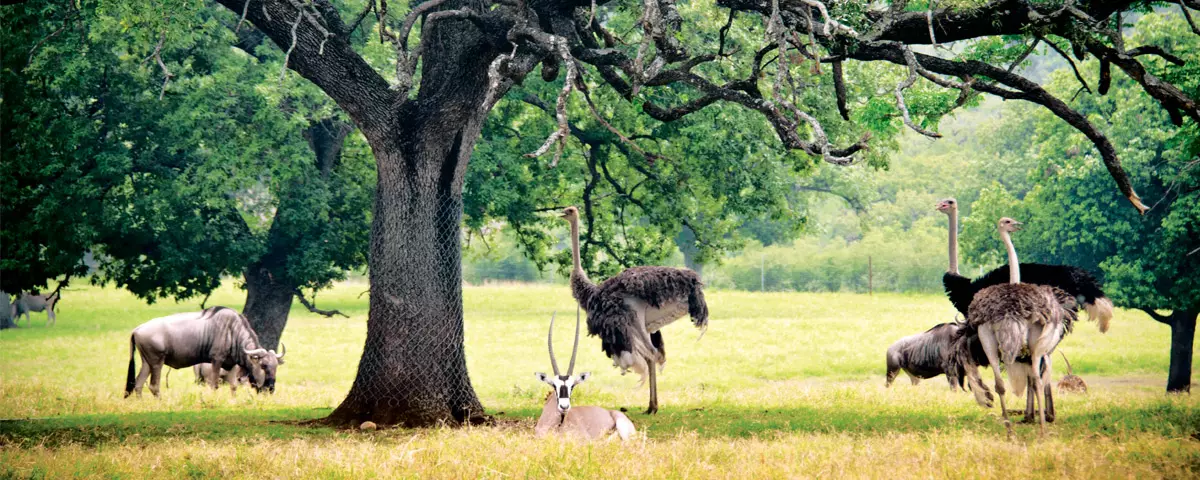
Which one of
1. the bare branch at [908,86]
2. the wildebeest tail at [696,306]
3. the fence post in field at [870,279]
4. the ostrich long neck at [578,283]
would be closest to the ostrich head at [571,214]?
the ostrich long neck at [578,283]

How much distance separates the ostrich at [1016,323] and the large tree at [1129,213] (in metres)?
4.31

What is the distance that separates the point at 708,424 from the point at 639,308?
2305 mm

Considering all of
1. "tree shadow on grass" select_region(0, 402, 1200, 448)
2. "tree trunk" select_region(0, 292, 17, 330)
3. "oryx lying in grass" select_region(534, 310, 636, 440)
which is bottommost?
"tree trunk" select_region(0, 292, 17, 330)

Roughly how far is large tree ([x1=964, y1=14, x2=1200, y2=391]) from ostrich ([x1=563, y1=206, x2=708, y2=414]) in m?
7.20

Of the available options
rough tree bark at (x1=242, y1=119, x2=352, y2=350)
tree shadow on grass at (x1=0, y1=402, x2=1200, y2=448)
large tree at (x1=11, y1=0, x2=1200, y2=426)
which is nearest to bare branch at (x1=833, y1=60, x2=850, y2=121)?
large tree at (x1=11, y1=0, x2=1200, y2=426)

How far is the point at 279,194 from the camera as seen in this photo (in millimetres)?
23266

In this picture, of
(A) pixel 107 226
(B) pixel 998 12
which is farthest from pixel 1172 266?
(A) pixel 107 226

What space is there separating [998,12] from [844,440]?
200 inches

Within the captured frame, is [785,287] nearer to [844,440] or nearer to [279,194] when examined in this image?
[279,194]

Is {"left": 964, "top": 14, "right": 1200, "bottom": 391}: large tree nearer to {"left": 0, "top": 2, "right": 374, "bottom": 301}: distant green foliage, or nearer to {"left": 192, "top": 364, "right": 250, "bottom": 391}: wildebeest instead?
{"left": 0, "top": 2, "right": 374, "bottom": 301}: distant green foliage

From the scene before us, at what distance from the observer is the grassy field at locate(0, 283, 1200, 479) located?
9727 mm

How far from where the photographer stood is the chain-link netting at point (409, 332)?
1443 centimetres

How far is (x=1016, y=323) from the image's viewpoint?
1255cm

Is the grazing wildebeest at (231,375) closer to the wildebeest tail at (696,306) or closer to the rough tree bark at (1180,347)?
the wildebeest tail at (696,306)
